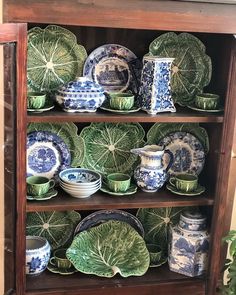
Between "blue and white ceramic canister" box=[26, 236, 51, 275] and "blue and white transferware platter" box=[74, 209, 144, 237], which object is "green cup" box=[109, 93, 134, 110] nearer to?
"blue and white transferware platter" box=[74, 209, 144, 237]

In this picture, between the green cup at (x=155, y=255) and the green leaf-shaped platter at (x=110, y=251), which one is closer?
the green leaf-shaped platter at (x=110, y=251)

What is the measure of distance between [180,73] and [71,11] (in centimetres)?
57

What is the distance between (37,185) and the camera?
175 cm

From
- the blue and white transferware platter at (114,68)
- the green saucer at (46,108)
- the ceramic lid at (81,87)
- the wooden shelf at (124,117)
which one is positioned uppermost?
the blue and white transferware platter at (114,68)

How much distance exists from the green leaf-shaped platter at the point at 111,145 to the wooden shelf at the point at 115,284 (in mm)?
396

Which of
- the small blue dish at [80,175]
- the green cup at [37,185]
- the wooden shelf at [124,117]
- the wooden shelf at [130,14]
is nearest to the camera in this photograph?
the wooden shelf at [130,14]

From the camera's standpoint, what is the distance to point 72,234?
78.7 inches

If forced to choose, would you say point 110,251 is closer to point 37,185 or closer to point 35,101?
point 37,185

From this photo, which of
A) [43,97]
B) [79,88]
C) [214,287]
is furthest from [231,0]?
[214,287]

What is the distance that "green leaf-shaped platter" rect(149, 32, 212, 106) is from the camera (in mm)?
1879

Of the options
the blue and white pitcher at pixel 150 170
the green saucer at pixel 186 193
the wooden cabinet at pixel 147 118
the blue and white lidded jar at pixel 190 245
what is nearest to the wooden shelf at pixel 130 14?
the wooden cabinet at pixel 147 118

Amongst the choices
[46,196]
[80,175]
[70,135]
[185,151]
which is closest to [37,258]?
[46,196]

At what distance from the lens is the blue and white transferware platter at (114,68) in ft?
6.07

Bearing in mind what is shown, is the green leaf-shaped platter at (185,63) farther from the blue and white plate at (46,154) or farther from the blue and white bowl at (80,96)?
the blue and white plate at (46,154)
